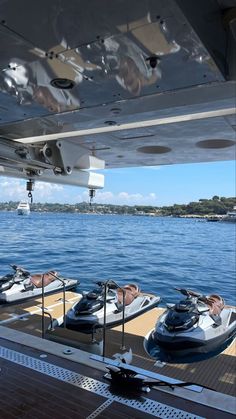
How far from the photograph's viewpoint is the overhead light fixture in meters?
3.62

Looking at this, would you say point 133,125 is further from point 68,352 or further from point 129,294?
point 129,294

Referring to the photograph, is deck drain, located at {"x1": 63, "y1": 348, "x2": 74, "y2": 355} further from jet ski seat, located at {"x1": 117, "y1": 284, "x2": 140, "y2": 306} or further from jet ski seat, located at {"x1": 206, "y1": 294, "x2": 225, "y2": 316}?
jet ski seat, located at {"x1": 117, "y1": 284, "x2": 140, "y2": 306}

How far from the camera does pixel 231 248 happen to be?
86.7 feet

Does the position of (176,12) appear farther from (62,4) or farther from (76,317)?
(76,317)

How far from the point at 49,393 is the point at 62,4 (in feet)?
8.74

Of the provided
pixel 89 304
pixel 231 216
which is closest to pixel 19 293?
pixel 89 304

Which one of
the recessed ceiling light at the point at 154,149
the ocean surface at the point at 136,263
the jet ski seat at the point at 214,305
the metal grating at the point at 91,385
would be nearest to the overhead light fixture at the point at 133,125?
the recessed ceiling light at the point at 154,149

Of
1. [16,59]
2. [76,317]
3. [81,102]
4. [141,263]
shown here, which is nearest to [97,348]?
[76,317]

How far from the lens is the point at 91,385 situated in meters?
2.86

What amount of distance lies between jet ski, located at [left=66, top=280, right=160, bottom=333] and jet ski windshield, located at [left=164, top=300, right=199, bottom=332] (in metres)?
0.88

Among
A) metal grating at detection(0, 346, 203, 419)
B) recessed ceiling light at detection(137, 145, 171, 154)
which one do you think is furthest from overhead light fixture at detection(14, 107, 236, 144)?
metal grating at detection(0, 346, 203, 419)

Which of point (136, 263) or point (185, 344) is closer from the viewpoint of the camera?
point (185, 344)

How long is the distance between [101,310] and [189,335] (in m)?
2.00

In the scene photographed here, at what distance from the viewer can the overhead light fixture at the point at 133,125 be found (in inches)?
142
